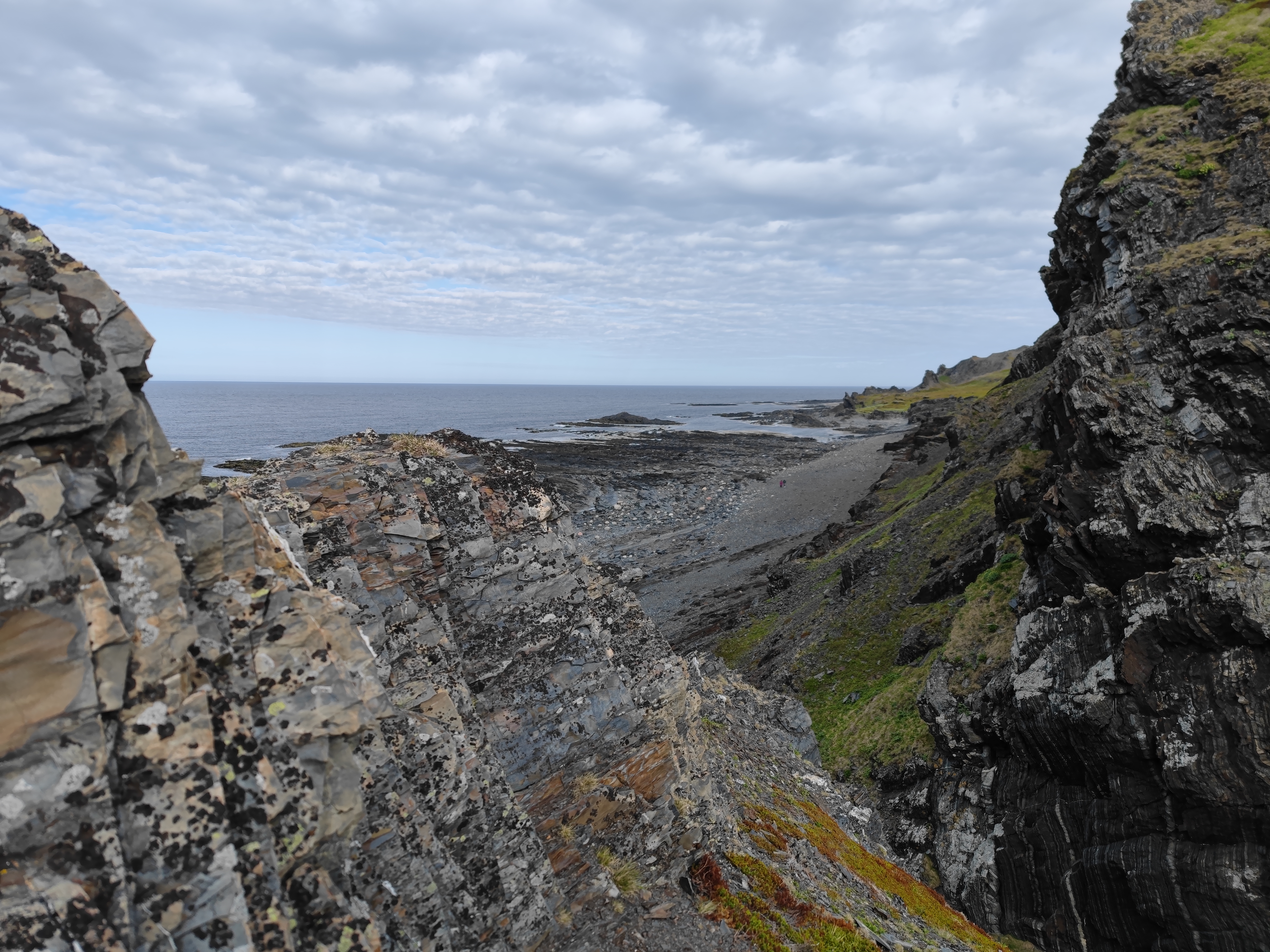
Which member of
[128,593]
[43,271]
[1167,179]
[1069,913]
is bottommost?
[1069,913]

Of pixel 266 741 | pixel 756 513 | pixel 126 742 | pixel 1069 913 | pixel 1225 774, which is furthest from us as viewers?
pixel 756 513

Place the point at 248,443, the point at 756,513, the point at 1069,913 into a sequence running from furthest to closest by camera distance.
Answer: the point at 248,443
the point at 756,513
the point at 1069,913

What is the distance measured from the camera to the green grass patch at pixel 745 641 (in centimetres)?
3447

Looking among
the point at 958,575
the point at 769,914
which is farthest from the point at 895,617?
the point at 769,914

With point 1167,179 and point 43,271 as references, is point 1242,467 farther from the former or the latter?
point 43,271

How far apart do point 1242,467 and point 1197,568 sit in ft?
11.7

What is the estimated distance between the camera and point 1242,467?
15.4 meters

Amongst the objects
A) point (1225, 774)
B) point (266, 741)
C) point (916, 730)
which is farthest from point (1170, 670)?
point (266, 741)

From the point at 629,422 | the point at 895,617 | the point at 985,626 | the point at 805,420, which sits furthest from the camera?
the point at 805,420

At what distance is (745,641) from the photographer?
3581cm

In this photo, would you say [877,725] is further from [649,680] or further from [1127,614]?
[649,680]

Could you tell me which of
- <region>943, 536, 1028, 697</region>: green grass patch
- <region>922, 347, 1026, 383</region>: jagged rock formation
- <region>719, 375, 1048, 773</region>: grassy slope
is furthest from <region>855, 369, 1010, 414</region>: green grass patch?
<region>943, 536, 1028, 697</region>: green grass patch

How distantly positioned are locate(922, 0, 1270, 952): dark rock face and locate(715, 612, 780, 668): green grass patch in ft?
45.6

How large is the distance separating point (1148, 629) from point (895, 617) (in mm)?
15245
